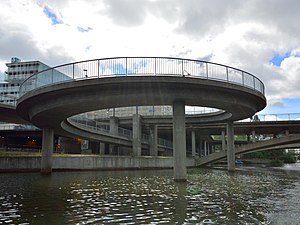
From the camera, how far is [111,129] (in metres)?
66.3

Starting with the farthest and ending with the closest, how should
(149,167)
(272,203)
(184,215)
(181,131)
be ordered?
(149,167), (181,131), (272,203), (184,215)

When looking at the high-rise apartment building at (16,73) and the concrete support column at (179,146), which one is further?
the high-rise apartment building at (16,73)

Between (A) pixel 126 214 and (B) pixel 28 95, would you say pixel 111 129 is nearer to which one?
(B) pixel 28 95

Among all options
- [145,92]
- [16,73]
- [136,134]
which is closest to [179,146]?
[145,92]

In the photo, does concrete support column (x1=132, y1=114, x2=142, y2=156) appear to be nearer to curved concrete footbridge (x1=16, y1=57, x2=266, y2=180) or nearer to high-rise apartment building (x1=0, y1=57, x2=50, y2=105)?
curved concrete footbridge (x1=16, y1=57, x2=266, y2=180)

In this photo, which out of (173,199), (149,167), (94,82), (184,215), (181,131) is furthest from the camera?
(149,167)

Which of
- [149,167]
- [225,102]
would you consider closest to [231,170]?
[149,167]

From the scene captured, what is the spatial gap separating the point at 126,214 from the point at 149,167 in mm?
42526

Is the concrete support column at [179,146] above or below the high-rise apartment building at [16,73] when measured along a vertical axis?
below

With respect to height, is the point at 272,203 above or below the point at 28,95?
below

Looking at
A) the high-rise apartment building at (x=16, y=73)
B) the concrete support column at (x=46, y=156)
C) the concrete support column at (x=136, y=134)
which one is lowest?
the concrete support column at (x=46, y=156)

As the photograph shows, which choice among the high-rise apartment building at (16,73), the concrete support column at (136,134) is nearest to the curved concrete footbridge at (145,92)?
the concrete support column at (136,134)

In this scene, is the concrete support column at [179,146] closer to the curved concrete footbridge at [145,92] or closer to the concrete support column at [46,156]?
the curved concrete footbridge at [145,92]

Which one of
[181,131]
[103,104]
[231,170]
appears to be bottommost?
[231,170]
